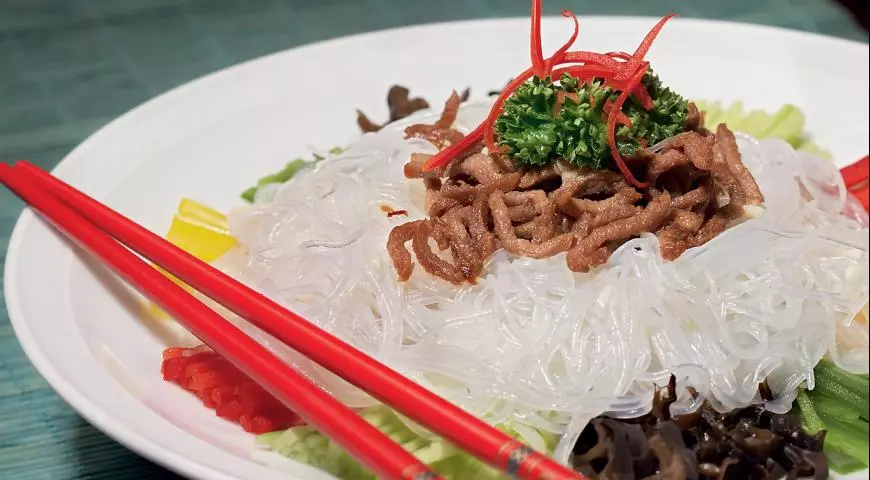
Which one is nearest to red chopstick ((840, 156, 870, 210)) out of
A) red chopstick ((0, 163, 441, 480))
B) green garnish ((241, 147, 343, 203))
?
green garnish ((241, 147, 343, 203))

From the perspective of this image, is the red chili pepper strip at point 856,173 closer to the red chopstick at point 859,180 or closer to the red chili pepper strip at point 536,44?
the red chopstick at point 859,180

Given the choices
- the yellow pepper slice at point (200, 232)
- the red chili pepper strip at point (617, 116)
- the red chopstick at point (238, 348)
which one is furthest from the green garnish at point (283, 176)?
the red chili pepper strip at point (617, 116)

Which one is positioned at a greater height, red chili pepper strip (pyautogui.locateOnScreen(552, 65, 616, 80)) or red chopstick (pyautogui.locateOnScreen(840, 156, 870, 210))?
red chili pepper strip (pyautogui.locateOnScreen(552, 65, 616, 80))

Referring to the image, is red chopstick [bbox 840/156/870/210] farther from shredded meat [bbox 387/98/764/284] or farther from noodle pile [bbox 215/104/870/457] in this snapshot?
shredded meat [bbox 387/98/764/284]

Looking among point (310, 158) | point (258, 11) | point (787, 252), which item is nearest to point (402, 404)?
point (787, 252)

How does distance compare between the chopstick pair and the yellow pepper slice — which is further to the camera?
the yellow pepper slice

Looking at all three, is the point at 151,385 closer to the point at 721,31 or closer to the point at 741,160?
the point at 741,160

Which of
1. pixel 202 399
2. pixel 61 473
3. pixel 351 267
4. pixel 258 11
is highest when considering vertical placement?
pixel 258 11
